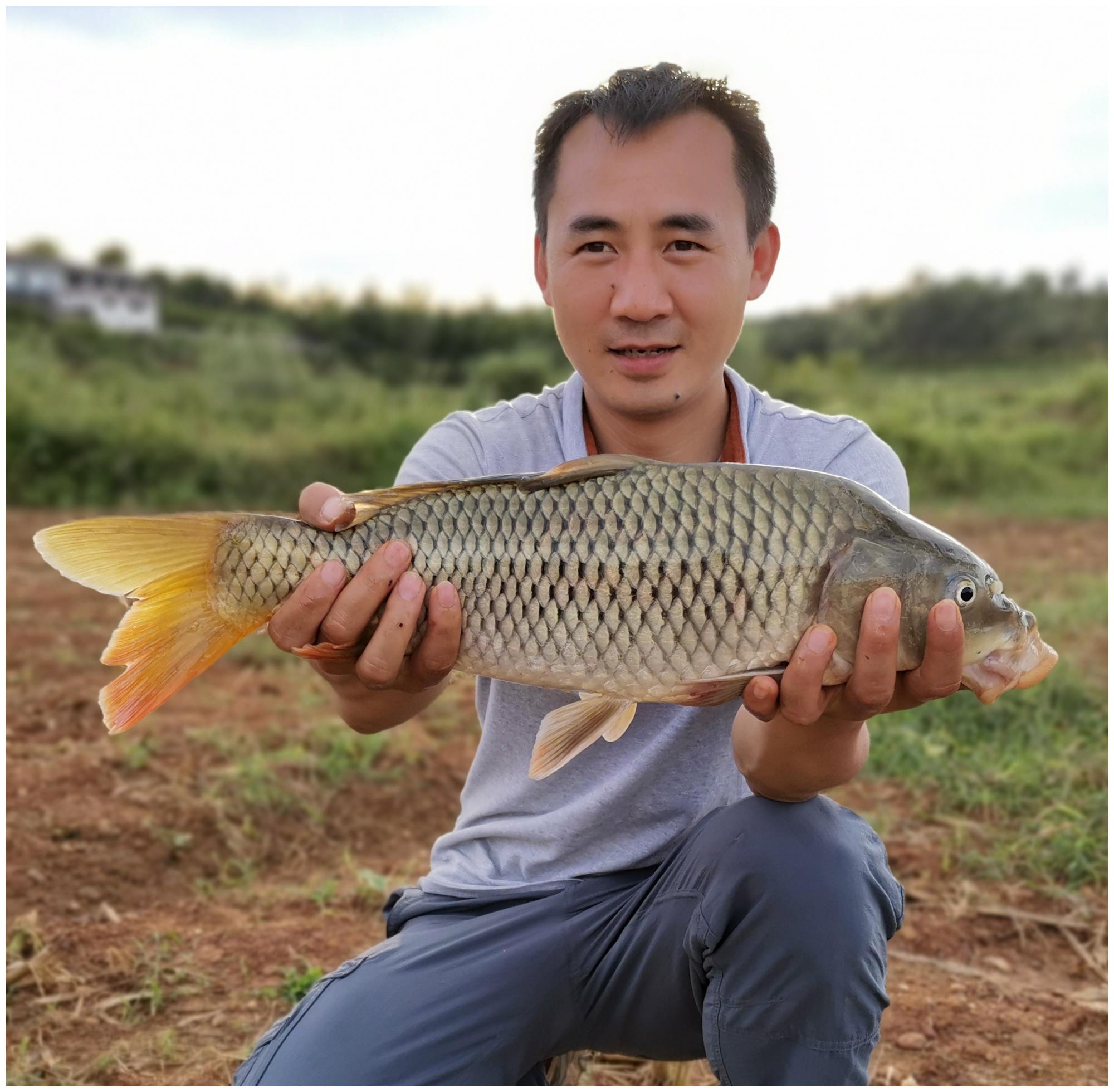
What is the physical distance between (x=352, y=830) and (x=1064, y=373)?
16736 millimetres

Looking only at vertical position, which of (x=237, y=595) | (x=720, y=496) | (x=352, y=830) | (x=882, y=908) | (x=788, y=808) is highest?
(x=720, y=496)

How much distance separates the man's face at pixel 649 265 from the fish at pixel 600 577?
13.3 inches

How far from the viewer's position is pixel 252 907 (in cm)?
292

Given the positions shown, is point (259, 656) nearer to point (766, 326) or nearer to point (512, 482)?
point (512, 482)

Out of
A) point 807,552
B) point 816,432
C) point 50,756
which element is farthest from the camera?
point 50,756

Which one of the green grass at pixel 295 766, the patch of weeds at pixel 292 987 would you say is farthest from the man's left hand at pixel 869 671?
the green grass at pixel 295 766

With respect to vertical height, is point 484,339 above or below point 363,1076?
above

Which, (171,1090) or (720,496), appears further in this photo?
(171,1090)

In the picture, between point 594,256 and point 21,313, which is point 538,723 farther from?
point 21,313

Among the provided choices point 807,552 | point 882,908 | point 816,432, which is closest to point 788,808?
point 882,908

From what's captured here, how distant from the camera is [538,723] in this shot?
82.4 inches

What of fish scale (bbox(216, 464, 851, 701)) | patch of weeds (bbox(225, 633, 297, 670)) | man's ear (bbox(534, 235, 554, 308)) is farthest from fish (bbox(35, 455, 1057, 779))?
patch of weeds (bbox(225, 633, 297, 670))

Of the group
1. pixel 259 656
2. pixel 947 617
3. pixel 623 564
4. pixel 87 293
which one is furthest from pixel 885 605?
pixel 87 293

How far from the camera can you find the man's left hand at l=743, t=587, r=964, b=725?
1.58 m
